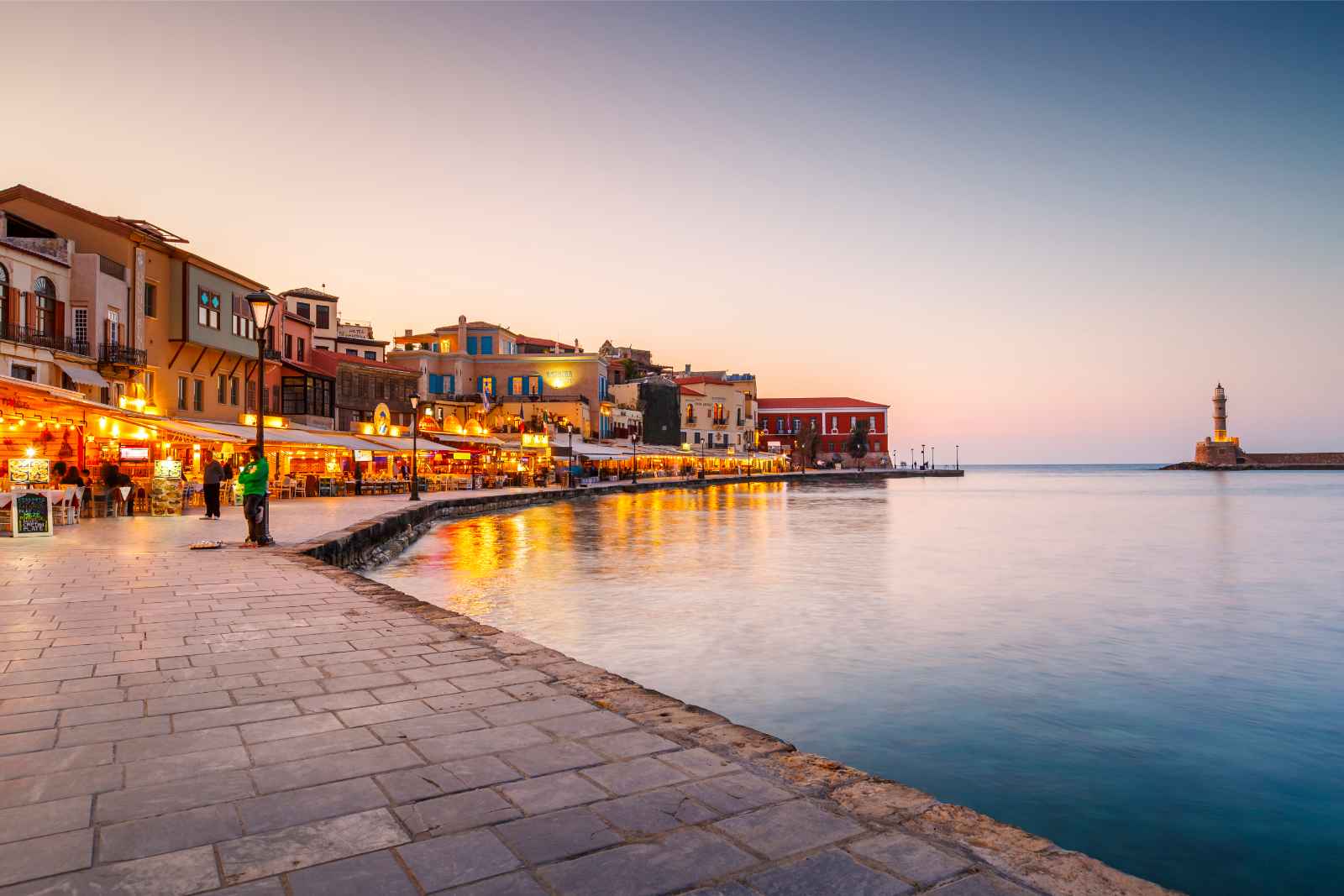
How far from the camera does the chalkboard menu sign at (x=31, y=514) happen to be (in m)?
13.8

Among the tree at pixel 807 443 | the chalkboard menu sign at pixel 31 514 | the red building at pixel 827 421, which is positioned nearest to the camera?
the chalkboard menu sign at pixel 31 514

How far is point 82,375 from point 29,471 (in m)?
9.03

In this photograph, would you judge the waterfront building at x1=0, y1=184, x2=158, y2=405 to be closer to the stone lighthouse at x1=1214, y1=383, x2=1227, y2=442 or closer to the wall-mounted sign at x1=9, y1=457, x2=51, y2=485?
the wall-mounted sign at x1=9, y1=457, x2=51, y2=485

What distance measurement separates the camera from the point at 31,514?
1391cm

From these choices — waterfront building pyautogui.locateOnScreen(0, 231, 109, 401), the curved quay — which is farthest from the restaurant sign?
the curved quay

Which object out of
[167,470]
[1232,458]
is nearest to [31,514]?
[167,470]

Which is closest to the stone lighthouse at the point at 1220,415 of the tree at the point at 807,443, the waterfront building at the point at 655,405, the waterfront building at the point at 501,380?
the tree at the point at 807,443

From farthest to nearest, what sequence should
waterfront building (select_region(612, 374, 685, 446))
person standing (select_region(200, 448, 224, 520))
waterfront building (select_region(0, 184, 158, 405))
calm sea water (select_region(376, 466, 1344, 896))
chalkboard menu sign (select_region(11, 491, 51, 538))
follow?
waterfront building (select_region(612, 374, 685, 446)) → waterfront building (select_region(0, 184, 158, 405)) → person standing (select_region(200, 448, 224, 520)) → chalkboard menu sign (select_region(11, 491, 51, 538)) → calm sea water (select_region(376, 466, 1344, 896))

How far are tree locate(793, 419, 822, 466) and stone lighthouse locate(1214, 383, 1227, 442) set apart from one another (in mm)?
87573

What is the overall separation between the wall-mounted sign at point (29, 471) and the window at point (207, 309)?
13815mm

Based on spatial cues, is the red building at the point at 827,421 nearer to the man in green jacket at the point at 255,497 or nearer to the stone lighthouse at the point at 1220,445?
the stone lighthouse at the point at 1220,445

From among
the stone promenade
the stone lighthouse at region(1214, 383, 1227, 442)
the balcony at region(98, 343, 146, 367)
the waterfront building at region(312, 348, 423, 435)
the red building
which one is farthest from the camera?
the stone lighthouse at region(1214, 383, 1227, 442)

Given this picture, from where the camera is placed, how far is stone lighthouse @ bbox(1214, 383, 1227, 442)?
143 m

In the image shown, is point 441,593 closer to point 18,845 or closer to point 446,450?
point 18,845
